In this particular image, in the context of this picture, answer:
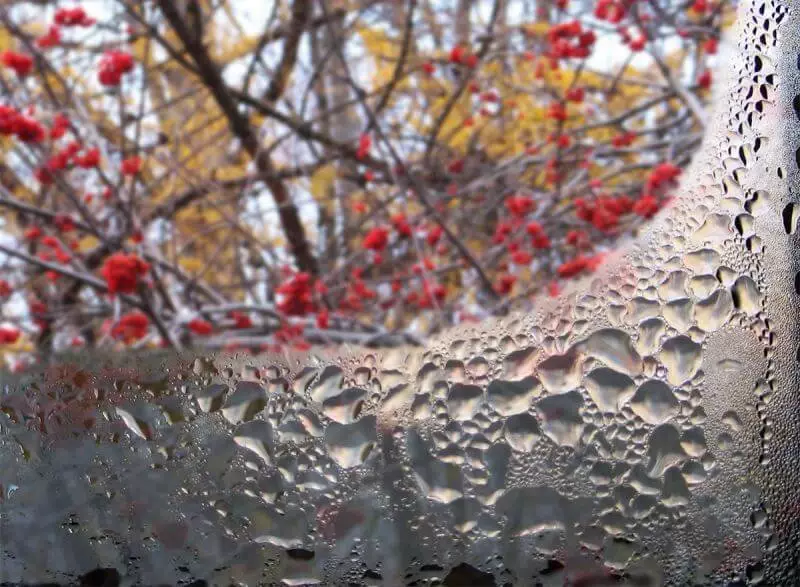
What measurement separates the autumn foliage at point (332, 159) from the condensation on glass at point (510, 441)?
4.37ft

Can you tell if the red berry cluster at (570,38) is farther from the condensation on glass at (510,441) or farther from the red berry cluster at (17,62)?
the condensation on glass at (510,441)

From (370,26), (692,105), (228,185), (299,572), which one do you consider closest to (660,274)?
(299,572)

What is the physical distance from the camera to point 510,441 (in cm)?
24

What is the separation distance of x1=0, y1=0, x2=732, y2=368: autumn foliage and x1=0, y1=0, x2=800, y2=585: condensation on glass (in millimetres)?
1331

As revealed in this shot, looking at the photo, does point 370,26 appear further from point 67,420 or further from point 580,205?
point 67,420

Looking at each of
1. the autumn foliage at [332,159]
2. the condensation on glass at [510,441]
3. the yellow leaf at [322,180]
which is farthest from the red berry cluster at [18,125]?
the condensation on glass at [510,441]

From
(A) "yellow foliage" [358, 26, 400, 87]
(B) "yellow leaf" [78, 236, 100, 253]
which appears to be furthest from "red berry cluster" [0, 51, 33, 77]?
(A) "yellow foliage" [358, 26, 400, 87]

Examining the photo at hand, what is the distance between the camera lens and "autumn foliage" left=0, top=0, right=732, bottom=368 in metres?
1.86

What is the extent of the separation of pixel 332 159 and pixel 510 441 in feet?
7.30

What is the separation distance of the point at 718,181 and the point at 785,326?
5 cm

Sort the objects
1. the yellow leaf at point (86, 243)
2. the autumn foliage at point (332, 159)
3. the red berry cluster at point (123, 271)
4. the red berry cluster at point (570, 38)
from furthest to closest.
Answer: the yellow leaf at point (86, 243) → the red berry cluster at point (570, 38) → the autumn foliage at point (332, 159) → the red berry cluster at point (123, 271)

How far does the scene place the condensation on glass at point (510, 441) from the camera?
0.76 feet

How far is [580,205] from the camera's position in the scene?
2.05m

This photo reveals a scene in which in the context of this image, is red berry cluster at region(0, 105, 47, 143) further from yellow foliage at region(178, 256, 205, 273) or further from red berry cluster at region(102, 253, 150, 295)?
yellow foliage at region(178, 256, 205, 273)
